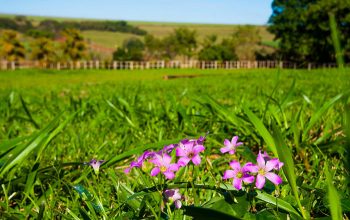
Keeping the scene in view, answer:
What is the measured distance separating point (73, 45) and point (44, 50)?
511 centimetres

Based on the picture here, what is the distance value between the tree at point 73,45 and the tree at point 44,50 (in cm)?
218

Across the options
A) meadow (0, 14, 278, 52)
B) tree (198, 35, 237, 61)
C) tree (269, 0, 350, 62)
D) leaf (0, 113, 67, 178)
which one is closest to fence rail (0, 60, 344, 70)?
tree (198, 35, 237, 61)

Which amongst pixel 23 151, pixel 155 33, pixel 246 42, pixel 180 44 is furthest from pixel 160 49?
pixel 23 151

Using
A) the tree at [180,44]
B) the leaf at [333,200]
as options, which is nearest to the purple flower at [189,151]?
the leaf at [333,200]

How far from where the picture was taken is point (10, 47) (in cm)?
6188

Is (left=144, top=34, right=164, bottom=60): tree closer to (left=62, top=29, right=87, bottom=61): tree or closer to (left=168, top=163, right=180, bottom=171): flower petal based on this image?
(left=62, top=29, right=87, bottom=61): tree

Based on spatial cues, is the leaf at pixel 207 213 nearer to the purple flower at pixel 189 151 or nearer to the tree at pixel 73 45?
the purple flower at pixel 189 151

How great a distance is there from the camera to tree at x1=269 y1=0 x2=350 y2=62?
4773 cm

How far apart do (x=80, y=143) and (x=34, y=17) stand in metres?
185

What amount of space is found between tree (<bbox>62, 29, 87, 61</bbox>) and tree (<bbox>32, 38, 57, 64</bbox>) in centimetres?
218

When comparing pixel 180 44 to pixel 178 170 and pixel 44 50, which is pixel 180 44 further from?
pixel 178 170

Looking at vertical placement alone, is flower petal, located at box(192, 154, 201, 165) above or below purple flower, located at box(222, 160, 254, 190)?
above

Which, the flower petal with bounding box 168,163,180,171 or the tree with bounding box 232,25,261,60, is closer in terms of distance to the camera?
the flower petal with bounding box 168,163,180,171

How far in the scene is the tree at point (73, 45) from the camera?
67.7 metres
